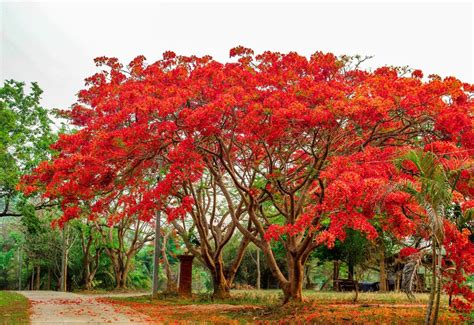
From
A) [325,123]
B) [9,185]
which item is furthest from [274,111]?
[9,185]

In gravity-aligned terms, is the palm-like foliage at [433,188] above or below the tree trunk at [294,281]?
above

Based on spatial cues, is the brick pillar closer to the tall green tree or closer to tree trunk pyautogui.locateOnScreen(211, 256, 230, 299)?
tree trunk pyautogui.locateOnScreen(211, 256, 230, 299)

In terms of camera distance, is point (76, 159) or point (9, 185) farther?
point (9, 185)

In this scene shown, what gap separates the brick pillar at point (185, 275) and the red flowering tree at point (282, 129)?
607 centimetres

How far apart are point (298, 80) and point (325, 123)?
4.97 feet

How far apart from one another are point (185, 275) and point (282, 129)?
996 centimetres

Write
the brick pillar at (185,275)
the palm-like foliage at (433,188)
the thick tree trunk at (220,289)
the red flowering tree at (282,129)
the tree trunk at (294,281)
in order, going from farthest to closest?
the brick pillar at (185,275)
the thick tree trunk at (220,289)
the tree trunk at (294,281)
the red flowering tree at (282,129)
the palm-like foliage at (433,188)

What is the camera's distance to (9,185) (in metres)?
19.7

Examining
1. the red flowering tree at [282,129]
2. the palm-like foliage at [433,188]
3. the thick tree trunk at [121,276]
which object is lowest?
the thick tree trunk at [121,276]

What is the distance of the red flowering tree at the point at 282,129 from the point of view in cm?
1123

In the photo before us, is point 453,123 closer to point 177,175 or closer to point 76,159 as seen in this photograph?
point 177,175

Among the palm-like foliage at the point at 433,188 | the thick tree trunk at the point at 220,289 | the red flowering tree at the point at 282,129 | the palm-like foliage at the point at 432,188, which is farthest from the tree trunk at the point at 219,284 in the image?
the palm-like foliage at the point at 433,188

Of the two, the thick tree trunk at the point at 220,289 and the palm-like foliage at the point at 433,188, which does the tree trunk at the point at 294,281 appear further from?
the palm-like foliage at the point at 433,188

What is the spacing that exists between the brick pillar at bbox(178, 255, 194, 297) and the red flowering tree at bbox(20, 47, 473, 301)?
6.07m
